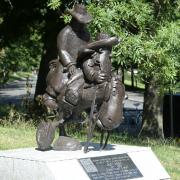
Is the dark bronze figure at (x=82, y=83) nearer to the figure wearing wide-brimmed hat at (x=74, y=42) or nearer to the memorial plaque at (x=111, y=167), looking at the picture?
the figure wearing wide-brimmed hat at (x=74, y=42)

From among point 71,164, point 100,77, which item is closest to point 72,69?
point 100,77

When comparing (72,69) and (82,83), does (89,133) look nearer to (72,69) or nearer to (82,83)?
(82,83)

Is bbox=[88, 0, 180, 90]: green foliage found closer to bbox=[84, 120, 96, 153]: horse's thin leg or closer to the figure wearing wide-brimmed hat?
the figure wearing wide-brimmed hat

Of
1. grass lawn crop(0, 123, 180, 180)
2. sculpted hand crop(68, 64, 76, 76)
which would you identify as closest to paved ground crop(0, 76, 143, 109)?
grass lawn crop(0, 123, 180, 180)

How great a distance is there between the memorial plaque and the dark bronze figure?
413 mm

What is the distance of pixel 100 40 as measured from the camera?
928 centimetres

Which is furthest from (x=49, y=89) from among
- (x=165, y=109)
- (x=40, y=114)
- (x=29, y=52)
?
(x=29, y=52)

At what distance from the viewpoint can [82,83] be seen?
30.2ft

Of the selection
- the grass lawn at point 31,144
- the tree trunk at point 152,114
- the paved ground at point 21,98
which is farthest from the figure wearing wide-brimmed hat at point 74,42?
the paved ground at point 21,98

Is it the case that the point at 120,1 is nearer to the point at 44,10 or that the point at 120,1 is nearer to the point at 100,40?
the point at 100,40

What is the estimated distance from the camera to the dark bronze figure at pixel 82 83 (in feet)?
30.2

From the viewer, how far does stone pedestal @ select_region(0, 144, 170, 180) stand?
8266 mm

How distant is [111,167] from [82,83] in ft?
4.23

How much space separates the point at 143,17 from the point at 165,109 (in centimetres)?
1073
